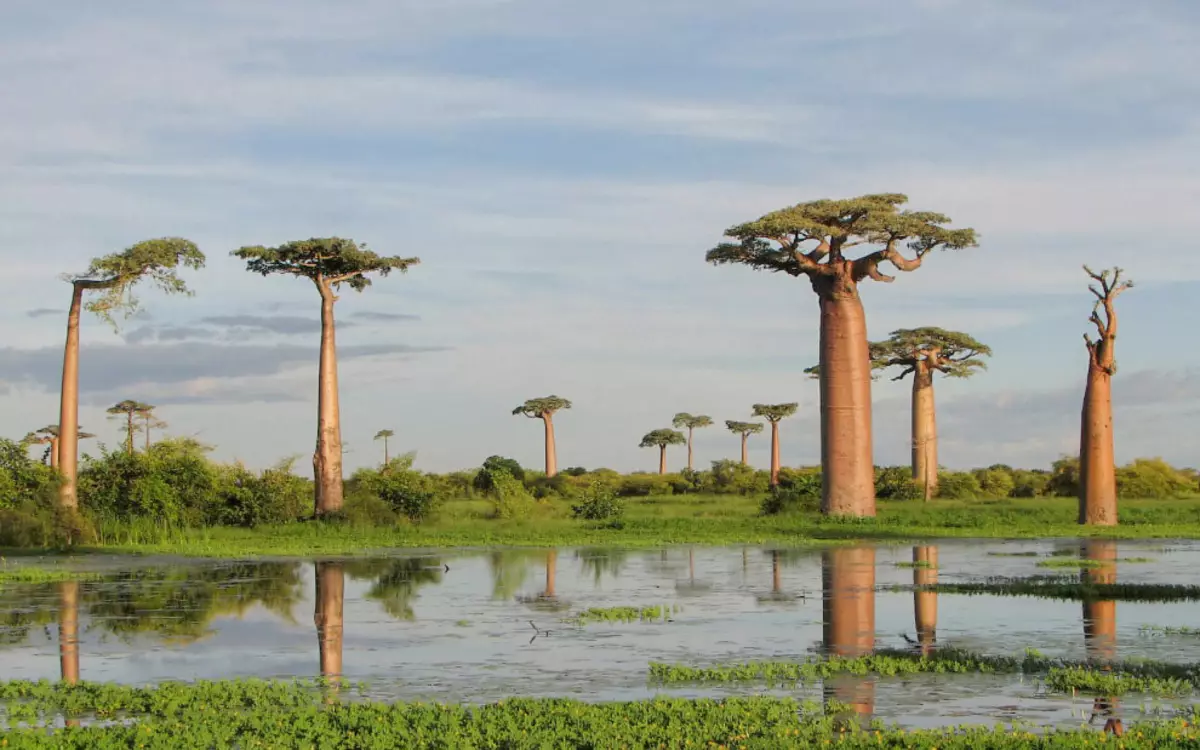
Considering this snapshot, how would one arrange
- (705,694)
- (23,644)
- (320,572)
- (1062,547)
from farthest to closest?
(1062,547) < (320,572) < (23,644) < (705,694)

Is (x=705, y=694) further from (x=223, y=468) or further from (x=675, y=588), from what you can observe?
(x=223, y=468)

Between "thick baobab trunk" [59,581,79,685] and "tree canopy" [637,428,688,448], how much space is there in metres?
57.9

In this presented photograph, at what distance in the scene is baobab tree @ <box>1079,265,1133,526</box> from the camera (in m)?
27.4

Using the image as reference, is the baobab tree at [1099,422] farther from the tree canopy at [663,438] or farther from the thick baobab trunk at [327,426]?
the tree canopy at [663,438]

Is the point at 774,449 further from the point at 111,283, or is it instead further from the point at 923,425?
the point at 111,283

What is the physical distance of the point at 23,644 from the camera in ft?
36.8

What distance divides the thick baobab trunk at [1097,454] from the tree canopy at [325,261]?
1405 centimetres

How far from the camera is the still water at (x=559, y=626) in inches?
348

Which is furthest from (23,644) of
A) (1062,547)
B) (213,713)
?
(1062,547)

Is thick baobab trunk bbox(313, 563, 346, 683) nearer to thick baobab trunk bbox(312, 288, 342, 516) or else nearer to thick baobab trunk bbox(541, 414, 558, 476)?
thick baobab trunk bbox(312, 288, 342, 516)

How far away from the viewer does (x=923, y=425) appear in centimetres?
4822

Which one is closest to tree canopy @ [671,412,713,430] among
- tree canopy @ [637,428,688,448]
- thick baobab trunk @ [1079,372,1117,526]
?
tree canopy @ [637,428,688,448]

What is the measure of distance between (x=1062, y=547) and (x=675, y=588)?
9291mm

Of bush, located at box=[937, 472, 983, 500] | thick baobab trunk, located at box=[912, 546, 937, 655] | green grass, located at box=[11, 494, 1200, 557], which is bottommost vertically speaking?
thick baobab trunk, located at box=[912, 546, 937, 655]
